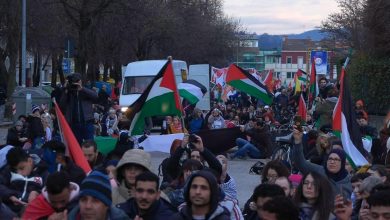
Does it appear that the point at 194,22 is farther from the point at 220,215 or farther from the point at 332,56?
the point at 220,215

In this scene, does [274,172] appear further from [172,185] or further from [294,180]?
[172,185]

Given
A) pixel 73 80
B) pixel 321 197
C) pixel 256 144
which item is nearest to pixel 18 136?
pixel 73 80

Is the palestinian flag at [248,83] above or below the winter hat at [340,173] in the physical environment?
above

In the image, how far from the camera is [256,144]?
23.2 m

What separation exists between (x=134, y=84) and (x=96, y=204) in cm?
2970

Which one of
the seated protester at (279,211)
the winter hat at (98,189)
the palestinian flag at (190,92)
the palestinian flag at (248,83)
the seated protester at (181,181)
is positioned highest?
the palestinian flag at (248,83)

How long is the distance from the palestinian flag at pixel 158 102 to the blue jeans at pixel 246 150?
31.6ft

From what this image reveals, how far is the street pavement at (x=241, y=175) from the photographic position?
1577 cm

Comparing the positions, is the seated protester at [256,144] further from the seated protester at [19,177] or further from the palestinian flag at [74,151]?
the seated protester at [19,177]

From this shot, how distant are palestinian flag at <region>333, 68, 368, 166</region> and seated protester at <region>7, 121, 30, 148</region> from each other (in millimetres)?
4799

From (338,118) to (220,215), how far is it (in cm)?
671

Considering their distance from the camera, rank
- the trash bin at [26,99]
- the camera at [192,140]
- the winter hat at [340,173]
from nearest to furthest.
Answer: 1. the winter hat at [340,173]
2. the camera at [192,140]
3. the trash bin at [26,99]

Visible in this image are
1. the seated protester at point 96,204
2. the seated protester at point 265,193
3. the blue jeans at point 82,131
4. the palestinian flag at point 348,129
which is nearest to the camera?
the seated protester at point 96,204

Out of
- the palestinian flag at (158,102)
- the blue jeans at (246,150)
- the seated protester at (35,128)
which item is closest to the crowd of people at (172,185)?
the palestinian flag at (158,102)
